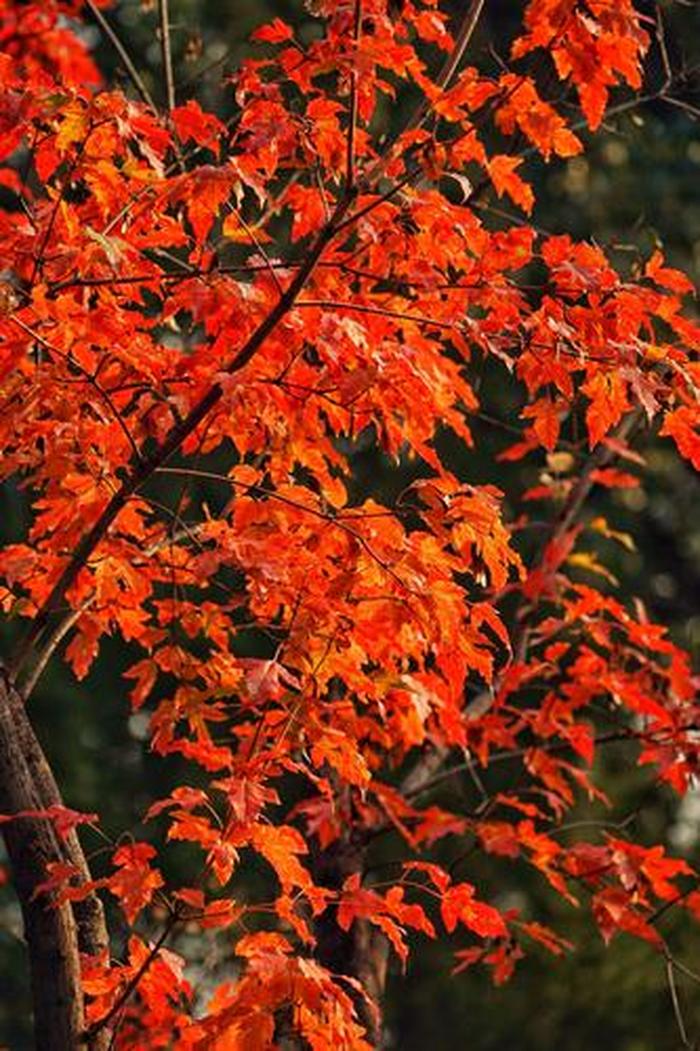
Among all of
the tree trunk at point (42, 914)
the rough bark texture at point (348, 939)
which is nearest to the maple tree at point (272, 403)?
the tree trunk at point (42, 914)

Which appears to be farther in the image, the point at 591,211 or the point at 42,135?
the point at 591,211

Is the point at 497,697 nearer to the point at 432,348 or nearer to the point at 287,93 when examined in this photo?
the point at 432,348

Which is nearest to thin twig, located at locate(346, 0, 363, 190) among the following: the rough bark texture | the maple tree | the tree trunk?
the maple tree

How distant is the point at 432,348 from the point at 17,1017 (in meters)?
8.20

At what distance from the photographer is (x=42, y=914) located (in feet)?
10.6

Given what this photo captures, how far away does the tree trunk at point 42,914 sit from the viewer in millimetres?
3217

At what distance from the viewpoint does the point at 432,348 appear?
140 inches

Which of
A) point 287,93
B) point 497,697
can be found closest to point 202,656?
point 287,93

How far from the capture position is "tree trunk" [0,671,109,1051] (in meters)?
3.22

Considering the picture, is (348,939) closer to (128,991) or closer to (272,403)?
(128,991)

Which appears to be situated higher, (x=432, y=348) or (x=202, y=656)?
(x=432, y=348)

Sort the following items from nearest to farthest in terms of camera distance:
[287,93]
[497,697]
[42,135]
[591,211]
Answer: [42,135], [497,697], [287,93], [591,211]


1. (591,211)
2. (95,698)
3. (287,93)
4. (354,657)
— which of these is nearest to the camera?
(354,657)

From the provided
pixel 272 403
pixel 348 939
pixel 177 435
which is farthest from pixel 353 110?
pixel 348 939
